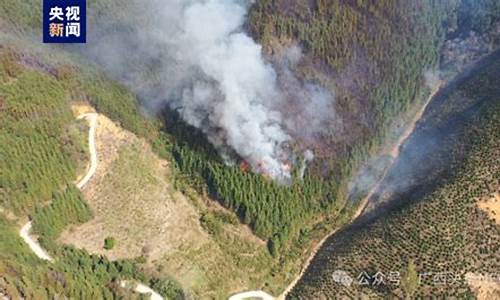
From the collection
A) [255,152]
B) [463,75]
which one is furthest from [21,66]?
[463,75]

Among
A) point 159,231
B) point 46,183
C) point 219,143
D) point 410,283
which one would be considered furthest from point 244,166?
point 410,283

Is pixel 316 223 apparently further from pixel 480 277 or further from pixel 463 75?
pixel 463 75

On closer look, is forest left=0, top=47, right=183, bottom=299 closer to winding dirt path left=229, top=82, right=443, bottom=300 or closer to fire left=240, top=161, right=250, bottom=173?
winding dirt path left=229, top=82, right=443, bottom=300

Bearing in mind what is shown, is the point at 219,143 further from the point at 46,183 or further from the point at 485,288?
the point at 485,288

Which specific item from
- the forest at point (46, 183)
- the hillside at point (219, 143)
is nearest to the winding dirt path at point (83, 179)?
the hillside at point (219, 143)

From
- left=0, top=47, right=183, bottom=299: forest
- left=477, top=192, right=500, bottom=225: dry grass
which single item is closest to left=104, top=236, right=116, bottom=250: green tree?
left=0, top=47, right=183, bottom=299: forest

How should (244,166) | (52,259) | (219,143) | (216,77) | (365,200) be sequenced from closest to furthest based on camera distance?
(52,259), (244,166), (219,143), (216,77), (365,200)
